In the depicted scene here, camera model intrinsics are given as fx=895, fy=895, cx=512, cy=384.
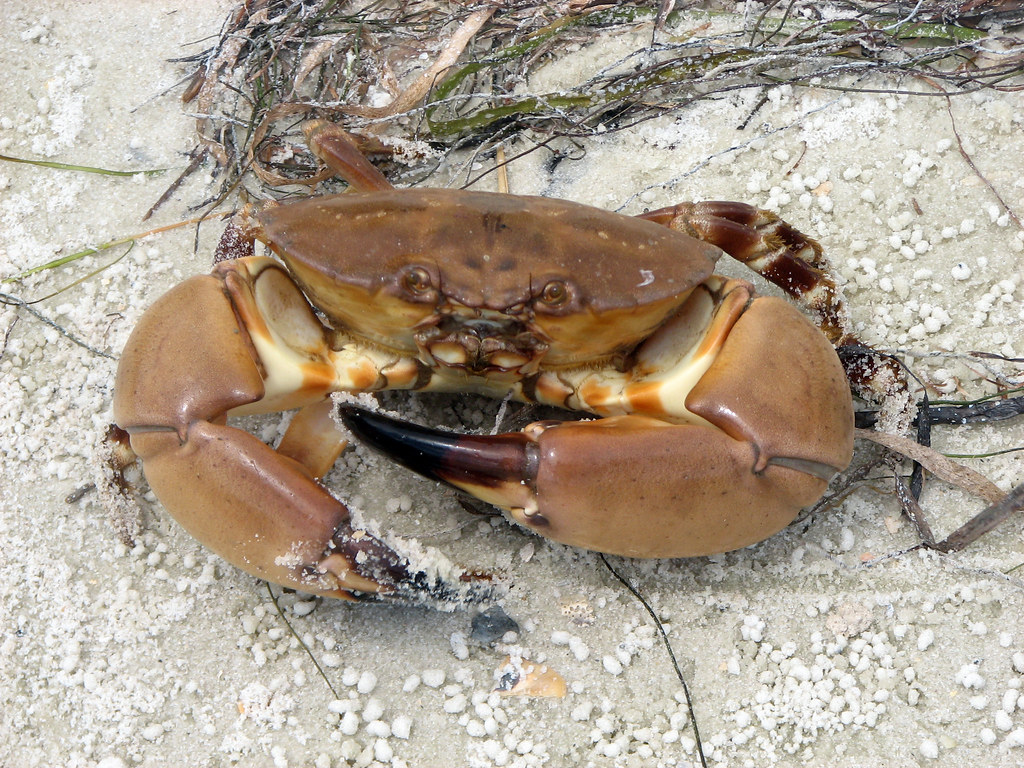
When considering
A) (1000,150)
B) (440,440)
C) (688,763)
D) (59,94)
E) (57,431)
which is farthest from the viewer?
(59,94)

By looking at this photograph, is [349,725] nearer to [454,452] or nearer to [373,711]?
[373,711]

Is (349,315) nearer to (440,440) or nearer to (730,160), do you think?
Answer: (440,440)

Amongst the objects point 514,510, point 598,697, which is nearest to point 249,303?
point 514,510

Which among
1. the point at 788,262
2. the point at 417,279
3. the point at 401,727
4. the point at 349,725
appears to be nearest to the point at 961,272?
the point at 788,262

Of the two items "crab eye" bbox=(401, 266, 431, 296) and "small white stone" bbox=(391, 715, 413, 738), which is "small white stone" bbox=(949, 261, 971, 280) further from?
"small white stone" bbox=(391, 715, 413, 738)

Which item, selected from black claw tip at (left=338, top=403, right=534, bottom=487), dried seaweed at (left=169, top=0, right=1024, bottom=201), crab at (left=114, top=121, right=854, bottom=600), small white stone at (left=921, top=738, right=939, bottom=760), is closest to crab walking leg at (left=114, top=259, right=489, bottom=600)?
crab at (left=114, top=121, right=854, bottom=600)

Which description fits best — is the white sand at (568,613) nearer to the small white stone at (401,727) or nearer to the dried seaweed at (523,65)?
the small white stone at (401,727)

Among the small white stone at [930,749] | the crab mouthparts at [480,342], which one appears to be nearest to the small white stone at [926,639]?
the small white stone at [930,749]
